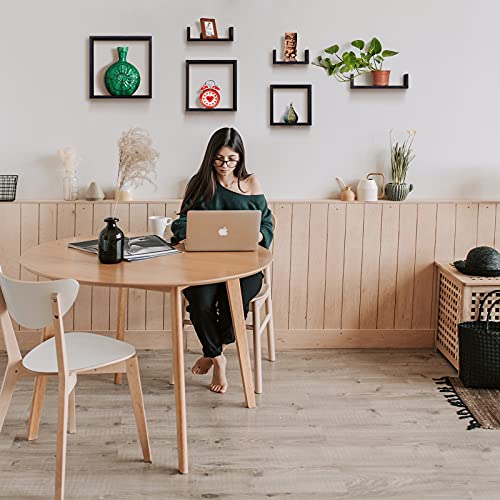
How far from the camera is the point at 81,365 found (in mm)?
2840

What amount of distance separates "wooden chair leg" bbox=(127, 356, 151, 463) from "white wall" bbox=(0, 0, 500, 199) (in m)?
1.60

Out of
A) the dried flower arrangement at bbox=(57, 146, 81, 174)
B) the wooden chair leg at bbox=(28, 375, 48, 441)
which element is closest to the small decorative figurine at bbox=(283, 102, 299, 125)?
the dried flower arrangement at bbox=(57, 146, 81, 174)

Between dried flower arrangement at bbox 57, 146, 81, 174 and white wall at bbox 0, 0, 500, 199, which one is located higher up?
white wall at bbox 0, 0, 500, 199

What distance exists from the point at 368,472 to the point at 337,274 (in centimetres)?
158

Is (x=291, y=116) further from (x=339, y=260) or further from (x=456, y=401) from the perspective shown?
(x=456, y=401)

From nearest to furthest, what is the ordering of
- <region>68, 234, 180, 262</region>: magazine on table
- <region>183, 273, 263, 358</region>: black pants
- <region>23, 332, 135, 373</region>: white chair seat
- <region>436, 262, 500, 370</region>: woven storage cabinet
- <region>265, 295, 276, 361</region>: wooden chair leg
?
<region>23, 332, 135, 373</region>: white chair seat < <region>68, 234, 180, 262</region>: magazine on table < <region>183, 273, 263, 358</region>: black pants < <region>436, 262, 500, 370</region>: woven storage cabinet < <region>265, 295, 276, 361</region>: wooden chair leg

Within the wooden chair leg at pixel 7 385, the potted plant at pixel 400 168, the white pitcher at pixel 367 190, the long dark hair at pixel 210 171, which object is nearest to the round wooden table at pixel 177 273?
the wooden chair leg at pixel 7 385

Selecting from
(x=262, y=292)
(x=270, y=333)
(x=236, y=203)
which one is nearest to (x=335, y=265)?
(x=270, y=333)

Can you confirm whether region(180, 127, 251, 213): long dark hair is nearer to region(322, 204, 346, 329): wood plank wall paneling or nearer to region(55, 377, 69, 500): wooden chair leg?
region(322, 204, 346, 329): wood plank wall paneling

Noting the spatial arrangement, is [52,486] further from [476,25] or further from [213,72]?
[476,25]

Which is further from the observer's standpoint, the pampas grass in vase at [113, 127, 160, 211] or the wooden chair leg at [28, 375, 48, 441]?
the pampas grass in vase at [113, 127, 160, 211]

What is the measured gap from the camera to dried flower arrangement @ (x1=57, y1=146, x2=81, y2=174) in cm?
427

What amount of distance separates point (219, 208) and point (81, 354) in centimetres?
127

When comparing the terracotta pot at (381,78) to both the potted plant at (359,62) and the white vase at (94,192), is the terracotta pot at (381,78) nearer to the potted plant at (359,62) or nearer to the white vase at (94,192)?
the potted plant at (359,62)
